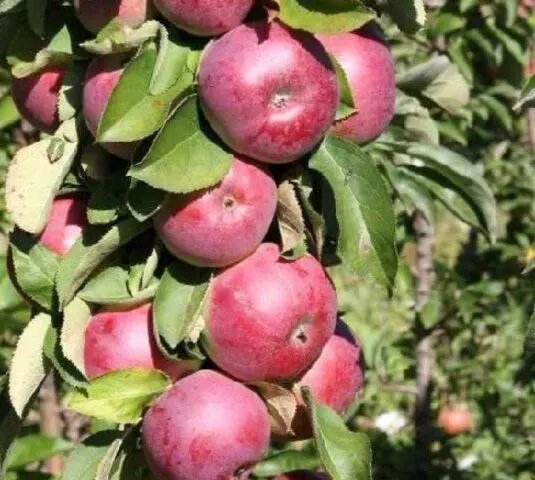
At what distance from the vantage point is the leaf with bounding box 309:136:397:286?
1.11m

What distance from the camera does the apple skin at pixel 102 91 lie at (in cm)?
109

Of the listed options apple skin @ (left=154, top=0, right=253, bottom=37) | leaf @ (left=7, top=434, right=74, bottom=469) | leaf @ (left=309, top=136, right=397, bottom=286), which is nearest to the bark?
leaf @ (left=7, top=434, right=74, bottom=469)

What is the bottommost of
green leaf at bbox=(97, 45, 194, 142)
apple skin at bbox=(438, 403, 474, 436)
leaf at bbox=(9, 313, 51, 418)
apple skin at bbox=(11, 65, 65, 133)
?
apple skin at bbox=(438, 403, 474, 436)

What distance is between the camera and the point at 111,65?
1109mm

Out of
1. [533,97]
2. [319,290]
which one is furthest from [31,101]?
[533,97]

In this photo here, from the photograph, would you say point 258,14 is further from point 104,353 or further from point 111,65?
point 104,353

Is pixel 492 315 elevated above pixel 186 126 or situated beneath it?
situated beneath

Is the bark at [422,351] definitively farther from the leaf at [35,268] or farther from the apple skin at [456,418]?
the leaf at [35,268]

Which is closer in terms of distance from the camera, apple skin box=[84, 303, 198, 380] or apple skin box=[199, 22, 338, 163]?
apple skin box=[199, 22, 338, 163]

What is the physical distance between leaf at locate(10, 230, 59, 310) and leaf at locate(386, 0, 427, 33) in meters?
0.43

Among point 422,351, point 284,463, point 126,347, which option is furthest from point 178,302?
point 422,351

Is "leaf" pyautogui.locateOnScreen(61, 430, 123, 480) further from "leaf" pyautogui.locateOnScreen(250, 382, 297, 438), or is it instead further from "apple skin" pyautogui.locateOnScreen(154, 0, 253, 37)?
"apple skin" pyautogui.locateOnScreen(154, 0, 253, 37)

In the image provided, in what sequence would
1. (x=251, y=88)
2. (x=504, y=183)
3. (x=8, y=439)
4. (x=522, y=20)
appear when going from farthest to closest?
(x=504, y=183) < (x=522, y=20) < (x=8, y=439) < (x=251, y=88)

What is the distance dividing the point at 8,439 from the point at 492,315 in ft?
4.68
